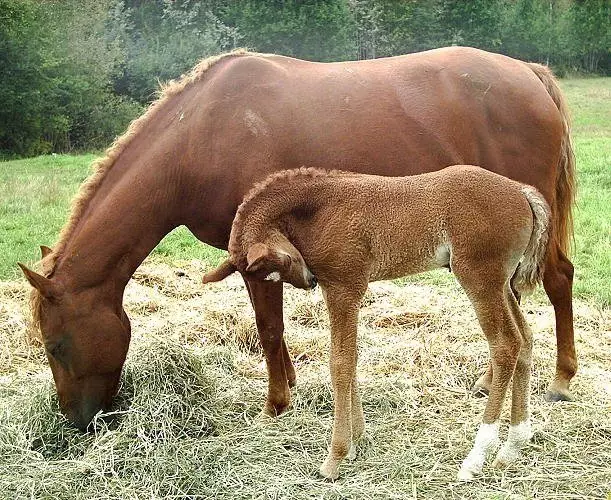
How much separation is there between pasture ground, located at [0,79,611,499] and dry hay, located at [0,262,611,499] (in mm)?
10

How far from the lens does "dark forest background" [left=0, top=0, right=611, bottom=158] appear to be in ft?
65.2

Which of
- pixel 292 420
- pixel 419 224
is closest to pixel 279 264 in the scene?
pixel 419 224

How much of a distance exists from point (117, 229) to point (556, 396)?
8.96ft

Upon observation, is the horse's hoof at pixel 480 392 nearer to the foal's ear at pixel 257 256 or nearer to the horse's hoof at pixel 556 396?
the horse's hoof at pixel 556 396

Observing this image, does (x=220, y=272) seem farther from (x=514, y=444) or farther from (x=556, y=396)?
(x=556, y=396)

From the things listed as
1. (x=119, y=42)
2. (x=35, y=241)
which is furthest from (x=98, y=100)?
(x=35, y=241)

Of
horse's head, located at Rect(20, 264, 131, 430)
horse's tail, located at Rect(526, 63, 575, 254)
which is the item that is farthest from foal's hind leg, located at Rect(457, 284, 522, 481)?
horse's head, located at Rect(20, 264, 131, 430)

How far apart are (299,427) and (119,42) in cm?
2100

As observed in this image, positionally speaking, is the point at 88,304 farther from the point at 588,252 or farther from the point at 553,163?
the point at 588,252

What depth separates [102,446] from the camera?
3248mm

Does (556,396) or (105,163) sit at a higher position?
(105,163)

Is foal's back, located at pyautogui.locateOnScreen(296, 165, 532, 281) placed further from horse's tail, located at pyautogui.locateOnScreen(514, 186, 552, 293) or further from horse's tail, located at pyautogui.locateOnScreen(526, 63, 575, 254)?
horse's tail, located at pyautogui.locateOnScreen(526, 63, 575, 254)

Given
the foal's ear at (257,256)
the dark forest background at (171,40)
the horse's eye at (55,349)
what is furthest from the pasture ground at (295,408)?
the dark forest background at (171,40)

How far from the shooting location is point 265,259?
2656mm
